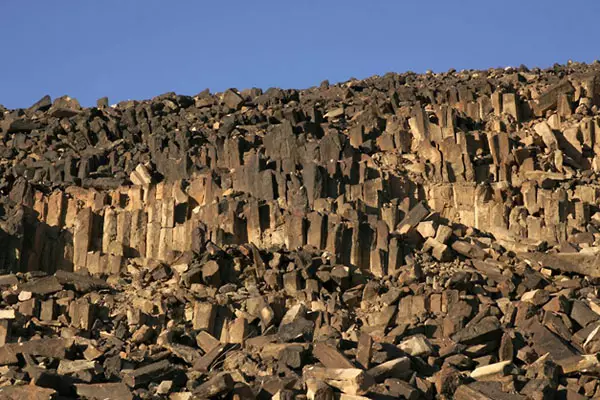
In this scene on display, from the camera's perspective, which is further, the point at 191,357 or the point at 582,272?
the point at 582,272

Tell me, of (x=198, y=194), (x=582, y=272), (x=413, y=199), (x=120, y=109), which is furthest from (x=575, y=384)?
(x=120, y=109)

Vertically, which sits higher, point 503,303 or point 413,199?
point 413,199

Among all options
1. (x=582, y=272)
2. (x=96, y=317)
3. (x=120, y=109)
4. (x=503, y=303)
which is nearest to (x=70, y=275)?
(x=96, y=317)

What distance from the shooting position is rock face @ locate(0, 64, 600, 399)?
83.8ft

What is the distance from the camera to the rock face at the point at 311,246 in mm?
25547

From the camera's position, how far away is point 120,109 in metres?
43.7

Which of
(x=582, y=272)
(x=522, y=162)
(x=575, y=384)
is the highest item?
(x=522, y=162)

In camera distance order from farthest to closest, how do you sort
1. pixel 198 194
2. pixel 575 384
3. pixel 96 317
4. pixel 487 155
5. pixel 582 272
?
pixel 487 155, pixel 198 194, pixel 582 272, pixel 96 317, pixel 575 384

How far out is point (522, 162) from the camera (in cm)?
3556

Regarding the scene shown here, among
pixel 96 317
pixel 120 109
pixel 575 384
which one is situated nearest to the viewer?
pixel 575 384

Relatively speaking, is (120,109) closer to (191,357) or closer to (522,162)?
(522,162)

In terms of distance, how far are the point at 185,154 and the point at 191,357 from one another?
10.1 meters

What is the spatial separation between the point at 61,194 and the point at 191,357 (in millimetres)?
8826

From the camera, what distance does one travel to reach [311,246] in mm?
31172
